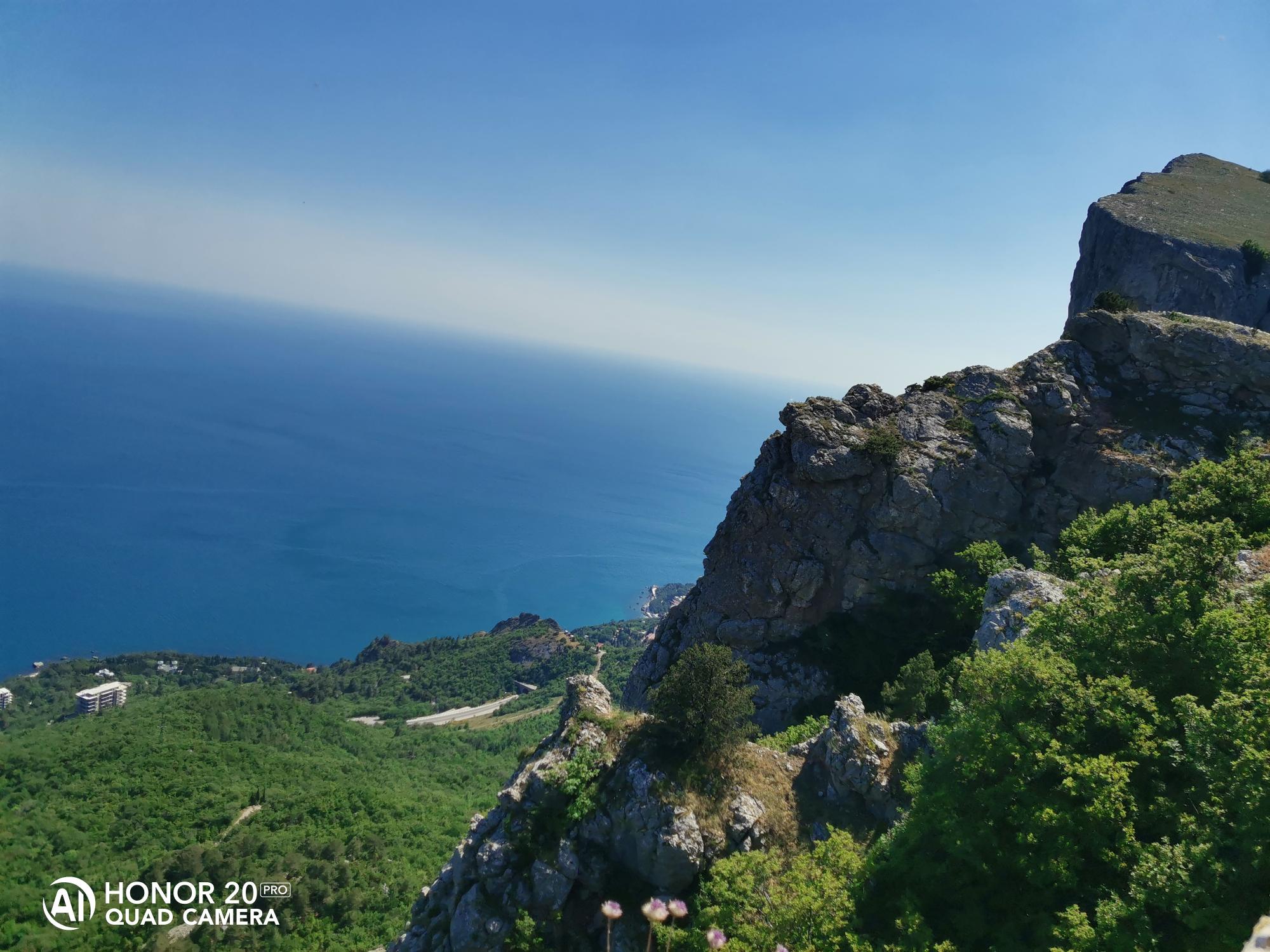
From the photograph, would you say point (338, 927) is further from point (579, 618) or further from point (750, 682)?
point (579, 618)

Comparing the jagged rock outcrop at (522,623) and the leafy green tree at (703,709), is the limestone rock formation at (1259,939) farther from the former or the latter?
the jagged rock outcrop at (522,623)

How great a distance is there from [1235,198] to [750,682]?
77137mm

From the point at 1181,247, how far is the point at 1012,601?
51394mm

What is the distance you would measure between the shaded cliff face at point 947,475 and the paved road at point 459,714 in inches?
2240

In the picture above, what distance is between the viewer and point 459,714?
87562mm

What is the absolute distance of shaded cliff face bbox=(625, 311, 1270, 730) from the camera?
3356 centimetres

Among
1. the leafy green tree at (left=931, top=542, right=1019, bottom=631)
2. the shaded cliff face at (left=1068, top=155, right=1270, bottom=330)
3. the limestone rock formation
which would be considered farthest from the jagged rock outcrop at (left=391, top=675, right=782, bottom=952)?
the shaded cliff face at (left=1068, top=155, right=1270, bottom=330)

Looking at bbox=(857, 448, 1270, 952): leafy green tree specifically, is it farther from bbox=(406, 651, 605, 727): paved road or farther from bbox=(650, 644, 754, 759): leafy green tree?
bbox=(406, 651, 605, 727): paved road

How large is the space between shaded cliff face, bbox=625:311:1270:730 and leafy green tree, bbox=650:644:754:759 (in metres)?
14.9

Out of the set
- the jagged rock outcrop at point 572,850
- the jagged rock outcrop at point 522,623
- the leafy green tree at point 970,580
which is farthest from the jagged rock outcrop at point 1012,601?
the jagged rock outcrop at point 522,623

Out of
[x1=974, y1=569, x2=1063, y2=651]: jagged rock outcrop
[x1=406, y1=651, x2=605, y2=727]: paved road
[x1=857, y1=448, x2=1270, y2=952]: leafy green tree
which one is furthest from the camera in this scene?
[x1=406, y1=651, x2=605, y2=727]: paved road

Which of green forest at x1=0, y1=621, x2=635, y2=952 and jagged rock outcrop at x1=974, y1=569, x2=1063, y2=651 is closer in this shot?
jagged rock outcrop at x1=974, y1=569, x2=1063, y2=651

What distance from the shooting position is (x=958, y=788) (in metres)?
13.7

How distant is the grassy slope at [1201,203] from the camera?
54.8 meters
